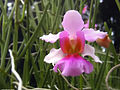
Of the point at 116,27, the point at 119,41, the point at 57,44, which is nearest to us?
the point at 57,44

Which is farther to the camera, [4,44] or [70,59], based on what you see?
[4,44]

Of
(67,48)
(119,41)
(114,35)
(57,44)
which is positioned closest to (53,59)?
(67,48)

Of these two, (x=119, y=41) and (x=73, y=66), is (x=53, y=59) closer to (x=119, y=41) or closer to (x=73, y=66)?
(x=73, y=66)

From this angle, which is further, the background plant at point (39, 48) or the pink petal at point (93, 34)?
the background plant at point (39, 48)

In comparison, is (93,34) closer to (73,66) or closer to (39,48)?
(73,66)

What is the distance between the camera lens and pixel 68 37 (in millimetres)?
386

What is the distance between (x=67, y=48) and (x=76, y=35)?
3cm

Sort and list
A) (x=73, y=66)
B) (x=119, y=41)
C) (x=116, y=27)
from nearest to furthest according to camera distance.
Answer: (x=73, y=66), (x=119, y=41), (x=116, y=27)

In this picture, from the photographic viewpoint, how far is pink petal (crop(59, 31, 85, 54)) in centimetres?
37

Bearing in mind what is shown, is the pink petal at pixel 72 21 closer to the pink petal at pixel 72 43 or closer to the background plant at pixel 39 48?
the pink petal at pixel 72 43

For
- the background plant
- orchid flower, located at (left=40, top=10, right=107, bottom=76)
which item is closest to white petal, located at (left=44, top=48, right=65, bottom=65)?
orchid flower, located at (left=40, top=10, right=107, bottom=76)

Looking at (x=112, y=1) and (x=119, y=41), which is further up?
(x=112, y=1)

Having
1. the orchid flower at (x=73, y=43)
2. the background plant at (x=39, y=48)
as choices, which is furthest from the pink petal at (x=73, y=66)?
the background plant at (x=39, y=48)

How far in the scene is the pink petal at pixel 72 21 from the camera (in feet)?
1.19
